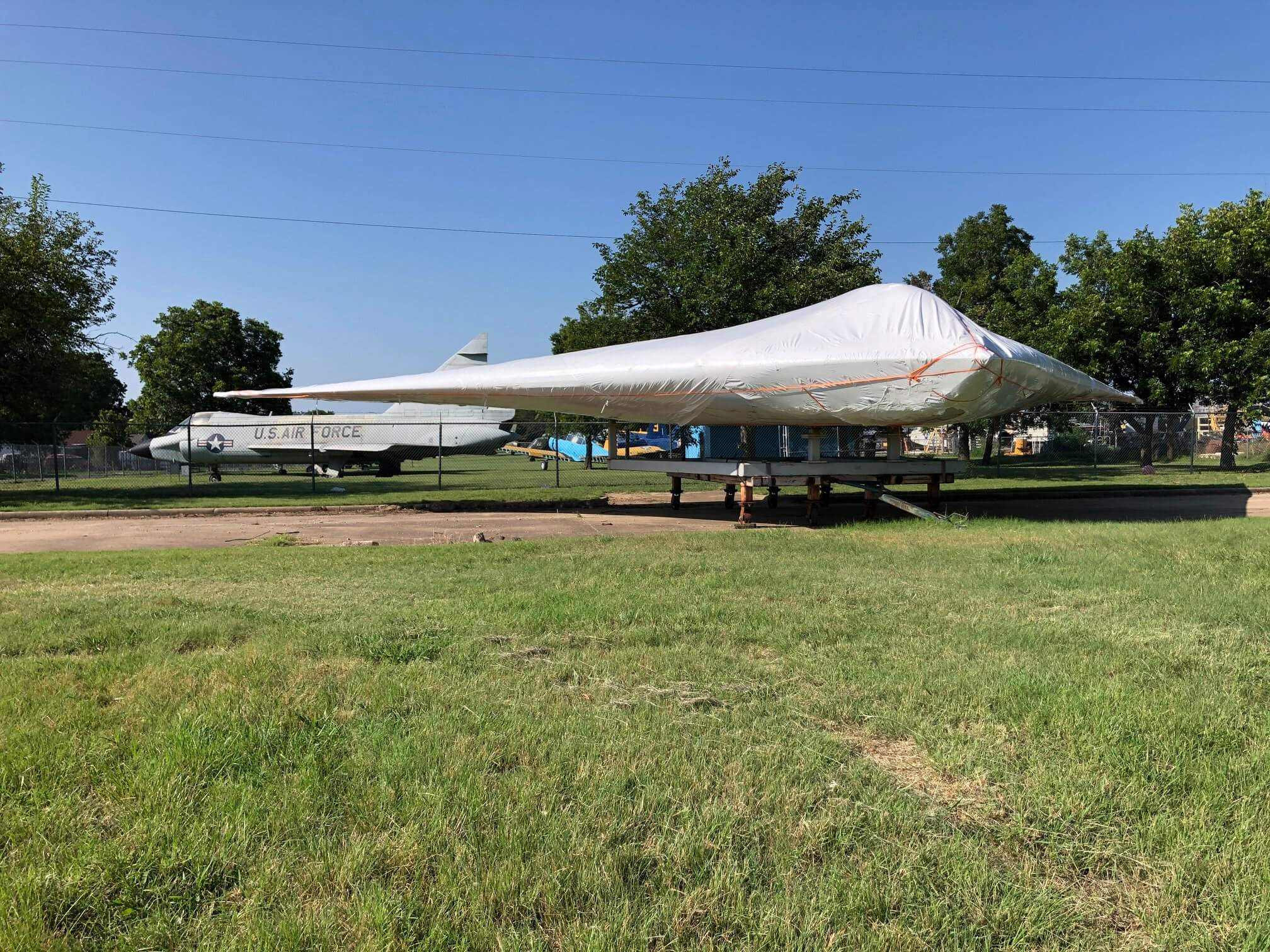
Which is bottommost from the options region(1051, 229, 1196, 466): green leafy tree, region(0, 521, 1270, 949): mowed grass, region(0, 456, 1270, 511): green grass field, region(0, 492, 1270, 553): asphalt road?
region(0, 521, 1270, 949): mowed grass

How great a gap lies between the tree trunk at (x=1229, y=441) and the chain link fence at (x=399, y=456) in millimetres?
940

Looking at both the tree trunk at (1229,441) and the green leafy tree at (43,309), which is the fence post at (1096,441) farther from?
the green leafy tree at (43,309)

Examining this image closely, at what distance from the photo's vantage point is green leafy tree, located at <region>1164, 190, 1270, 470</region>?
25172 millimetres

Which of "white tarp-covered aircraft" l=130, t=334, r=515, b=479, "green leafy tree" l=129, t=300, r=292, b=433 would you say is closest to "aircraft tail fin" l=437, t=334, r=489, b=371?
"white tarp-covered aircraft" l=130, t=334, r=515, b=479

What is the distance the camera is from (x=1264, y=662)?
430 cm

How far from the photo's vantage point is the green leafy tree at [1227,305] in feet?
82.6

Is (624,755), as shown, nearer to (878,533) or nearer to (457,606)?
(457,606)

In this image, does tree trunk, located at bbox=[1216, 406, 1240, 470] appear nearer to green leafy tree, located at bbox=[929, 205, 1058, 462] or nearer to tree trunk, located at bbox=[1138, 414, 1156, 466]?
tree trunk, located at bbox=[1138, 414, 1156, 466]

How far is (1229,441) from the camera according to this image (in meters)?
27.3

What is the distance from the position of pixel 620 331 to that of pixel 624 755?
70.2 feet

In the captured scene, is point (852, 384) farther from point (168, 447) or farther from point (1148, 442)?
point (168, 447)

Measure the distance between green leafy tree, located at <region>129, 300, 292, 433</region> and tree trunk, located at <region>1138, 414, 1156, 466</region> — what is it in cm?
4454

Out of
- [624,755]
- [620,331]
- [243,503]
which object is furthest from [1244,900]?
[620,331]

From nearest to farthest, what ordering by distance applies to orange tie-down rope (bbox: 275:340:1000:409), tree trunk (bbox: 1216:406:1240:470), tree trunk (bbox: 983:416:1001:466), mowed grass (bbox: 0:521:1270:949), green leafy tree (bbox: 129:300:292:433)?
mowed grass (bbox: 0:521:1270:949), orange tie-down rope (bbox: 275:340:1000:409), tree trunk (bbox: 1216:406:1240:470), tree trunk (bbox: 983:416:1001:466), green leafy tree (bbox: 129:300:292:433)
